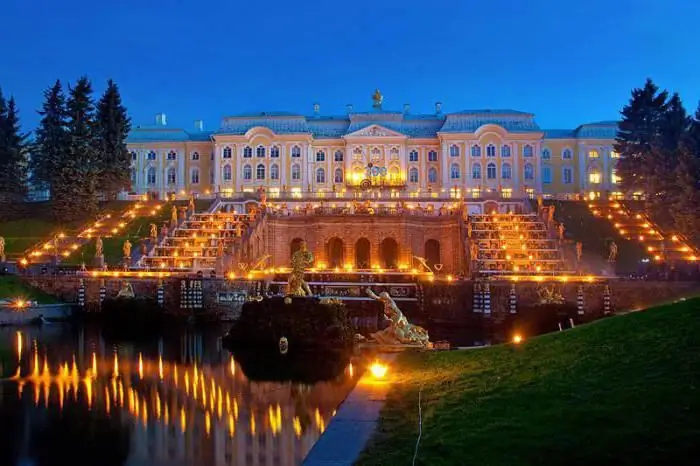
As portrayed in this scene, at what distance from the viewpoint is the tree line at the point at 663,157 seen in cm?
5500

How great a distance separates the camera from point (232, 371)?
25.1 meters

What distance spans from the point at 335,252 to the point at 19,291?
32.9 meters

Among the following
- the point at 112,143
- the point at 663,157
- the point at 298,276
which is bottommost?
the point at 298,276

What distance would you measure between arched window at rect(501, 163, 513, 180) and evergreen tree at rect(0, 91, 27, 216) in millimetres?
60791

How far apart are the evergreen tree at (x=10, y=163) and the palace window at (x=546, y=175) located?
225 feet

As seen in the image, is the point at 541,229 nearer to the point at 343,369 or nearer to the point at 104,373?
the point at 343,369

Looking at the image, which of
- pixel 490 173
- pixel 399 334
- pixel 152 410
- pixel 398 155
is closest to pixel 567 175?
pixel 490 173

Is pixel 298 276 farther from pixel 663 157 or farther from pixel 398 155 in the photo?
pixel 398 155

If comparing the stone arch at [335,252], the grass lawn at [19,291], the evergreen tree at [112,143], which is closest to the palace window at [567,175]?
the stone arch at [335,252]

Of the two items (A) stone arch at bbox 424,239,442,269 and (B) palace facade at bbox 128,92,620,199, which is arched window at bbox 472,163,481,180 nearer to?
(B) palace facade at bbox 128,92,620,199

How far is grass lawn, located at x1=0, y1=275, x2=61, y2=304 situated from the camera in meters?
44.8

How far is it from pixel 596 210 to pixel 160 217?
45693mm

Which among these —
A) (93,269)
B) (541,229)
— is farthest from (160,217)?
(541,229)

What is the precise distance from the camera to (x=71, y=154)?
67812mm
